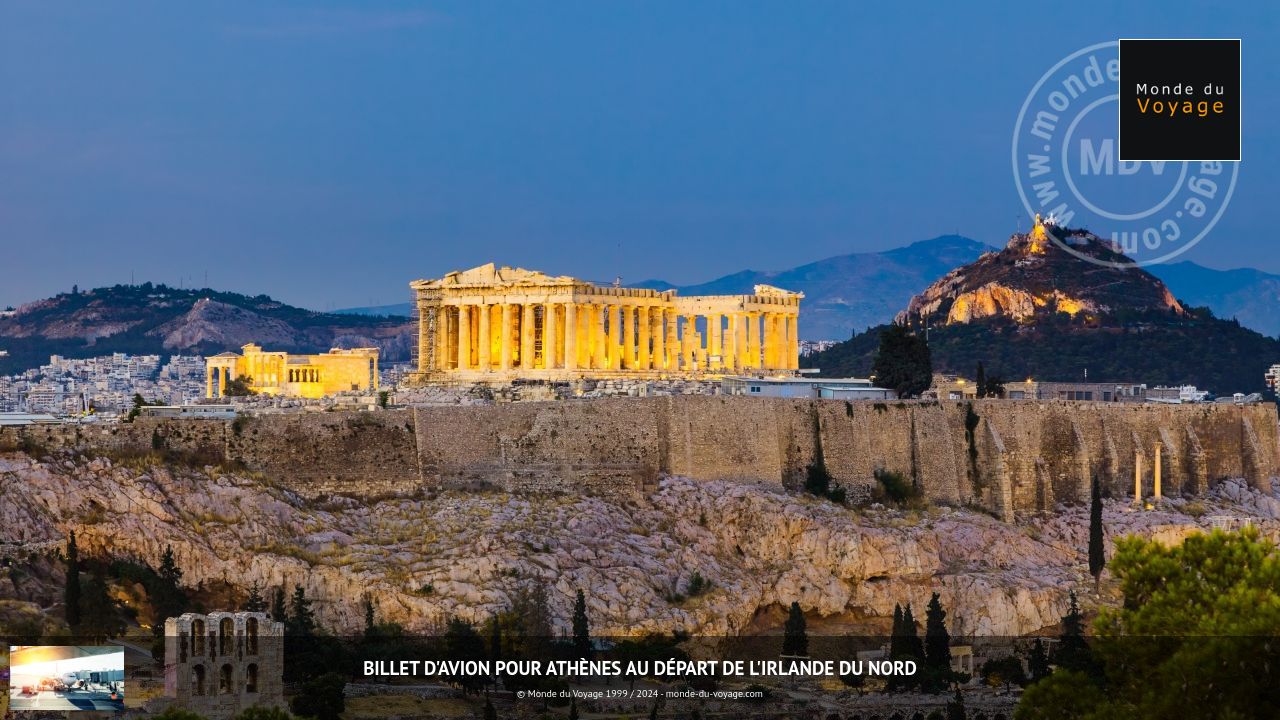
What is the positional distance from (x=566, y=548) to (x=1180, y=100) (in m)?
22.0

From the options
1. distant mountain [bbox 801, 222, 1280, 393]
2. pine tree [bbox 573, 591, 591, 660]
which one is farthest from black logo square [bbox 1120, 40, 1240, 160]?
distant mountain [bbox 801, 222, 1280, 393]

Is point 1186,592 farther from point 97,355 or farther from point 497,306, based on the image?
point 97,355

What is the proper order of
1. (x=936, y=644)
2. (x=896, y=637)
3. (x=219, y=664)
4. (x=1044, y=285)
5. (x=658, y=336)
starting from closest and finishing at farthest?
(x=219, y=664), (x=896, y=637), (x=936, y=644), (x=658, y=336), (x=1044, y=285)

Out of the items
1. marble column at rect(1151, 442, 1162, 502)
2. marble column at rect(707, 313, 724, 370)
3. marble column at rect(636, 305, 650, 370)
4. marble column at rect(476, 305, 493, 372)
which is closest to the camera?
marble column at rect(476, 305, 493, 372)

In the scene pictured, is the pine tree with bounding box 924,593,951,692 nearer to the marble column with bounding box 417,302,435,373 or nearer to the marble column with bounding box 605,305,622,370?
the marble column with bounding box 605,305,622,370

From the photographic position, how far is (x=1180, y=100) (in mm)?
65812

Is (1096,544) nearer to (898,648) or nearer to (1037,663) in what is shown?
(1037,663)

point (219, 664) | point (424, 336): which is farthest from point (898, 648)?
point (424, 336)

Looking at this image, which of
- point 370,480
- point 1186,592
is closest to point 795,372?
point 370,480

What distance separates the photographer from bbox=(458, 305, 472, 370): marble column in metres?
77.3

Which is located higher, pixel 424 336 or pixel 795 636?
pixel 424 336

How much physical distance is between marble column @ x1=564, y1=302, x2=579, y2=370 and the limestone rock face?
12.1 metres

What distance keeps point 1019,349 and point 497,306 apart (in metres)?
48.6

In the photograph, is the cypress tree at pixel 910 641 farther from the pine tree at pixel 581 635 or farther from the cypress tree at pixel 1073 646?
the pine tree at pixel 581 635
